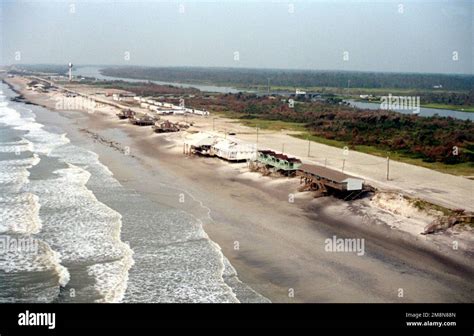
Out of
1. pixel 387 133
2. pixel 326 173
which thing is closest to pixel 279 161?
pixel 326 173

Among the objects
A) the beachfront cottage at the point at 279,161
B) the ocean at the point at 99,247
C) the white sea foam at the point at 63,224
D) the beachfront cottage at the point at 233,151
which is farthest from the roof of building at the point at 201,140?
the ocean at the point at 99,247

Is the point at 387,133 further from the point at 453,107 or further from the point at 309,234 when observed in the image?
the point at 453,107

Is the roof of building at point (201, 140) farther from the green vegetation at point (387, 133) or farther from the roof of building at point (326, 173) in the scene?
the roof of building at point (326, 173)

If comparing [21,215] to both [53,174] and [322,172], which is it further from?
[322,172]

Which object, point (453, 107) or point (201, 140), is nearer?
point (201, 140)

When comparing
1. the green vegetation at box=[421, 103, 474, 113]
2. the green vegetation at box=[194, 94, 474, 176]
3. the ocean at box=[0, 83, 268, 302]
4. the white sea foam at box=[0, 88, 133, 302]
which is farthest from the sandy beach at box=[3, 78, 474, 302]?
the green vegetation at box=[421, 103, 474, 113]
